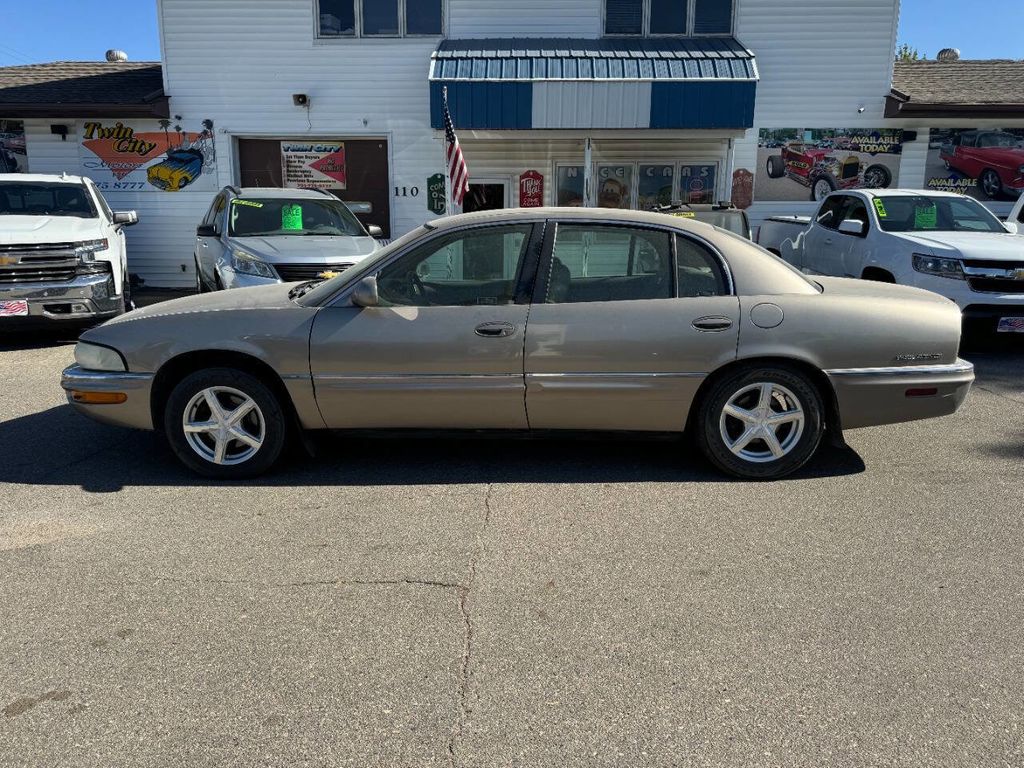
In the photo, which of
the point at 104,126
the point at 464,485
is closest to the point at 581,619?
the point at 464,485

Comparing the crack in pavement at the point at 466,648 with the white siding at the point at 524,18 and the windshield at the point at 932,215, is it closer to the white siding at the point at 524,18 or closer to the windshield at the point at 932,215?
the windshield at the point at 932,215

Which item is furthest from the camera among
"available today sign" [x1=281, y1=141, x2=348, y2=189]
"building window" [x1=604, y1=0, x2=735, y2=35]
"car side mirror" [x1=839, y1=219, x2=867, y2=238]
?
"available today sign" [x1=281, y1=141, x2=348, y2=189]

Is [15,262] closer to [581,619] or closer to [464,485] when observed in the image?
[464,485]

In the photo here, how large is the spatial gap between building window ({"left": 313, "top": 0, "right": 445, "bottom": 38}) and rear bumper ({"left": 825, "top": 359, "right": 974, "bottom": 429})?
1146cm

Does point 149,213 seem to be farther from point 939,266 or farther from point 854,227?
point 939,266

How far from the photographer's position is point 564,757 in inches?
92.4

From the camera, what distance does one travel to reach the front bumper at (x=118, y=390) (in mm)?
4543

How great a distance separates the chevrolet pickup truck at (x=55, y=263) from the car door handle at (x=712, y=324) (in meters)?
6.88

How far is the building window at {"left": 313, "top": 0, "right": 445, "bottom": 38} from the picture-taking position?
44.6 ft

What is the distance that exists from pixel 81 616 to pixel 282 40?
1259 centimetres

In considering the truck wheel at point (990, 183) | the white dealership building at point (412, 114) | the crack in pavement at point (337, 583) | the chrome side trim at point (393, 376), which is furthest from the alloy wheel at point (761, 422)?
the truck wheel at point (990, 183)

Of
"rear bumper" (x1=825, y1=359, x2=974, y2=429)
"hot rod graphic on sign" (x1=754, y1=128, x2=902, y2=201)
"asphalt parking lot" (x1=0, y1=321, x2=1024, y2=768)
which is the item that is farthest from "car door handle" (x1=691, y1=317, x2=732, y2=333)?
"hot rod graphic on sign" (x1=754, y1=128, x2=902, y2=201)

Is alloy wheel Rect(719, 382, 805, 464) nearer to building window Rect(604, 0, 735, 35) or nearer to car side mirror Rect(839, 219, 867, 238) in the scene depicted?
car side mirror Rect(839, 219, 867, 238)

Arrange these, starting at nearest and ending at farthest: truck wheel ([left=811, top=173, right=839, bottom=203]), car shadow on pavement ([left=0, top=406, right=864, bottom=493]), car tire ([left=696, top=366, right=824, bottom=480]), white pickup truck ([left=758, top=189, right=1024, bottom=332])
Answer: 1. car tire ([left=696, top=366, right=824, bottom=480])
2. car shadow on pavement ([left=0, top=406, right=864, bottom=493])
3. white pickup truck ([left=758, top=189, right=1024, bottom=332])
4. truck wheel ([left=811, top=173, right=839, bottom=203])
